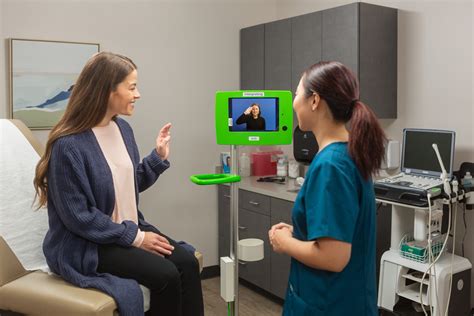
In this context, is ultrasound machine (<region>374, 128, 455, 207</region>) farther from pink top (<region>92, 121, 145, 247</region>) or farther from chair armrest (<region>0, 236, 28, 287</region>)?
chair armrest (<region>0, 236, 28, 287</region>)

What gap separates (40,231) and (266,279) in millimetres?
1600

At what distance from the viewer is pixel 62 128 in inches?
75.4

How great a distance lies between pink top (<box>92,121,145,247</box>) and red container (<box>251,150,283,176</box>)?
5.88ft

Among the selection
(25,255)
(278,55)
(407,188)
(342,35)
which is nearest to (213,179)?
(25,255)

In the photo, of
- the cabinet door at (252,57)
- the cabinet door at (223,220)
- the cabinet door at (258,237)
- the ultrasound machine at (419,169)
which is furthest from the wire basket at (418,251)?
the cabinet door at (252,57)

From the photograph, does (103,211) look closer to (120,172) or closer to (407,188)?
(120,172)

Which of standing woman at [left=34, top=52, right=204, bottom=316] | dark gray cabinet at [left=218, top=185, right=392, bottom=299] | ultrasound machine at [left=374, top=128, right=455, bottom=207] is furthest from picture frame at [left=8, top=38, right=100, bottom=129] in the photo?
ultrasound machine at [left=374, top=128, right=455, bottom=207]

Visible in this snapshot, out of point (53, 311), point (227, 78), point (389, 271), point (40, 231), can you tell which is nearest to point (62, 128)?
point (40, 231)

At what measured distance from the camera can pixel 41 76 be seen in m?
2.96

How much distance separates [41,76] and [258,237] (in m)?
1.66

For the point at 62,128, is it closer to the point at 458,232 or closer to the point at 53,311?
the point at 53,311

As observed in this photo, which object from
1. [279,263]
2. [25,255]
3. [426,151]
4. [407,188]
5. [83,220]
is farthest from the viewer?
[279,263]

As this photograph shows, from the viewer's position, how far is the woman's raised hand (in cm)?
199

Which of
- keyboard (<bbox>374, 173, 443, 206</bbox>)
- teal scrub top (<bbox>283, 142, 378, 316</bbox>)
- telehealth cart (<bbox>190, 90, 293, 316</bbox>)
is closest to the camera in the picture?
teal scrub top (<bbox>283, 142, 378, 316</bbox>)
